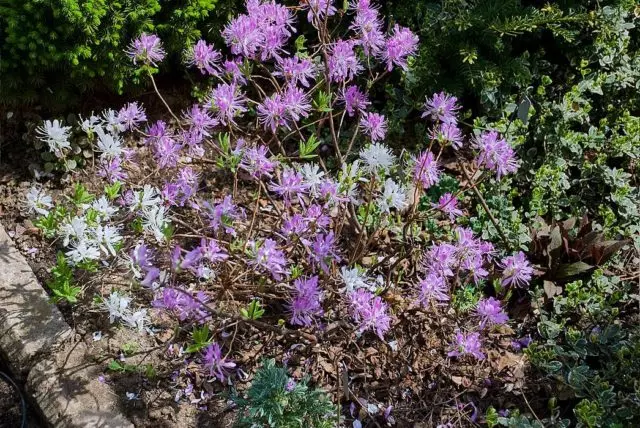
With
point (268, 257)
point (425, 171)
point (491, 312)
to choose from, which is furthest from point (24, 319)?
point (491, 312)

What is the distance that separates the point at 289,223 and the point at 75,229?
2.52 feet

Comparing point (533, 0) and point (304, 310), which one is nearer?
point (304, 310)

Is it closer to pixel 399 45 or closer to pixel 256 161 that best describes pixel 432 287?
pixel 256 161

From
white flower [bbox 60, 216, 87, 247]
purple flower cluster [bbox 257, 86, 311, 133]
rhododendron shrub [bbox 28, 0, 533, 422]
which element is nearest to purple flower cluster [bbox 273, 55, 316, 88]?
rhododendron shrub [bbox 28, 0, 533, 422]

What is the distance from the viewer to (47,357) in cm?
296

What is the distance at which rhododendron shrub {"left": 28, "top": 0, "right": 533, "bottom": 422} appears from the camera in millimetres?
2604

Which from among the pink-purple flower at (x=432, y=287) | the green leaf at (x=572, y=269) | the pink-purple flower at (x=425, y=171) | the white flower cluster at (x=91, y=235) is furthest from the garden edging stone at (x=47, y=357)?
the green leaf at (x=572, y=269)

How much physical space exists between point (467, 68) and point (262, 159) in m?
1.34

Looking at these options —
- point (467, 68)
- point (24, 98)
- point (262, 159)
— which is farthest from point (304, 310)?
point (24, 98)

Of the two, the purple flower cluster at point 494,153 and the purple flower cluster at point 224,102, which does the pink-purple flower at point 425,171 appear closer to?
the purple flower cluster at point 494,153

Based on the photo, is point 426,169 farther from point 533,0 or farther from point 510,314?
point 533,0

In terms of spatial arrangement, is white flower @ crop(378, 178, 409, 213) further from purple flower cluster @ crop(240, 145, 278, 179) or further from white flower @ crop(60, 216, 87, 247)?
white flower @ crop(60, 216, 87, 247)

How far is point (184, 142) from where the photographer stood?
9.59 ft

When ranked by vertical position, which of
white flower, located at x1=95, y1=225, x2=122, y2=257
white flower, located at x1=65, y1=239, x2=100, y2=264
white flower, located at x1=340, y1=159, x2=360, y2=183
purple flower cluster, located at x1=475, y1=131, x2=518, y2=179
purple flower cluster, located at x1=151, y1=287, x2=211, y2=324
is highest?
purple flower cluster, located at x1=475, y1=131, x2=518, y2=179
